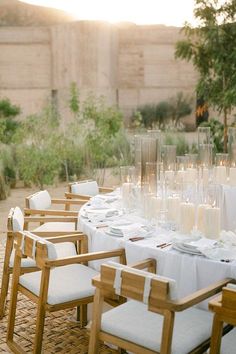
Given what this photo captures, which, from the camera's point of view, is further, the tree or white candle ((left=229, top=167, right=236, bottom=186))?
the tree

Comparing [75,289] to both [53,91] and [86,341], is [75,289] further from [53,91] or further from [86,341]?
[53,91]

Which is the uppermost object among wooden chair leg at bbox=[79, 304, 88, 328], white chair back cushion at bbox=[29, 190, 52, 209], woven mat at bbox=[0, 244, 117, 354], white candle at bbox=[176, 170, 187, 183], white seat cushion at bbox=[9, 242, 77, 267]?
white candle at bbox=[176, 170, 187, 183]

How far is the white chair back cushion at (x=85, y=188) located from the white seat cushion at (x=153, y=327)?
8.31 feet

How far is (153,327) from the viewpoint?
2.45 metres

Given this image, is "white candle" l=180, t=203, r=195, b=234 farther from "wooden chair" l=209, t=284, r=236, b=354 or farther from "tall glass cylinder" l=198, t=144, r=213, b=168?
"tall glass cylinder" l=198, t=144, r=213, b=168

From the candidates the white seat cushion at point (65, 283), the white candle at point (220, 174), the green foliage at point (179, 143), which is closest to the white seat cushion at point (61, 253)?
the white seat cushion at point (65, 283)

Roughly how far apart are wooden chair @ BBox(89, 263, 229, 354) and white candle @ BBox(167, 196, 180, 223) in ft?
2.69

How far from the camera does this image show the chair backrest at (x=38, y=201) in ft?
14.2

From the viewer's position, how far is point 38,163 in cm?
873

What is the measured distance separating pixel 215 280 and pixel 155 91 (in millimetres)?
17654

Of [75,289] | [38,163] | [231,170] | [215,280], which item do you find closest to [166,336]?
[215,280]

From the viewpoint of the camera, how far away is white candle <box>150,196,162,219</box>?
3.49m

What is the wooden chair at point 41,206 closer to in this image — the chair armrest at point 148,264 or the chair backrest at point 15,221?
the chair backrest at point 15,221

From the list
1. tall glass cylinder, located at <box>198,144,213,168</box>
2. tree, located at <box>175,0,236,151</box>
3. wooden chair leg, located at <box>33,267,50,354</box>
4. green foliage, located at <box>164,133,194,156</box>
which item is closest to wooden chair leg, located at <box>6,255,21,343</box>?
wooden chair leg, located at <box>33,267,50,354</box>
